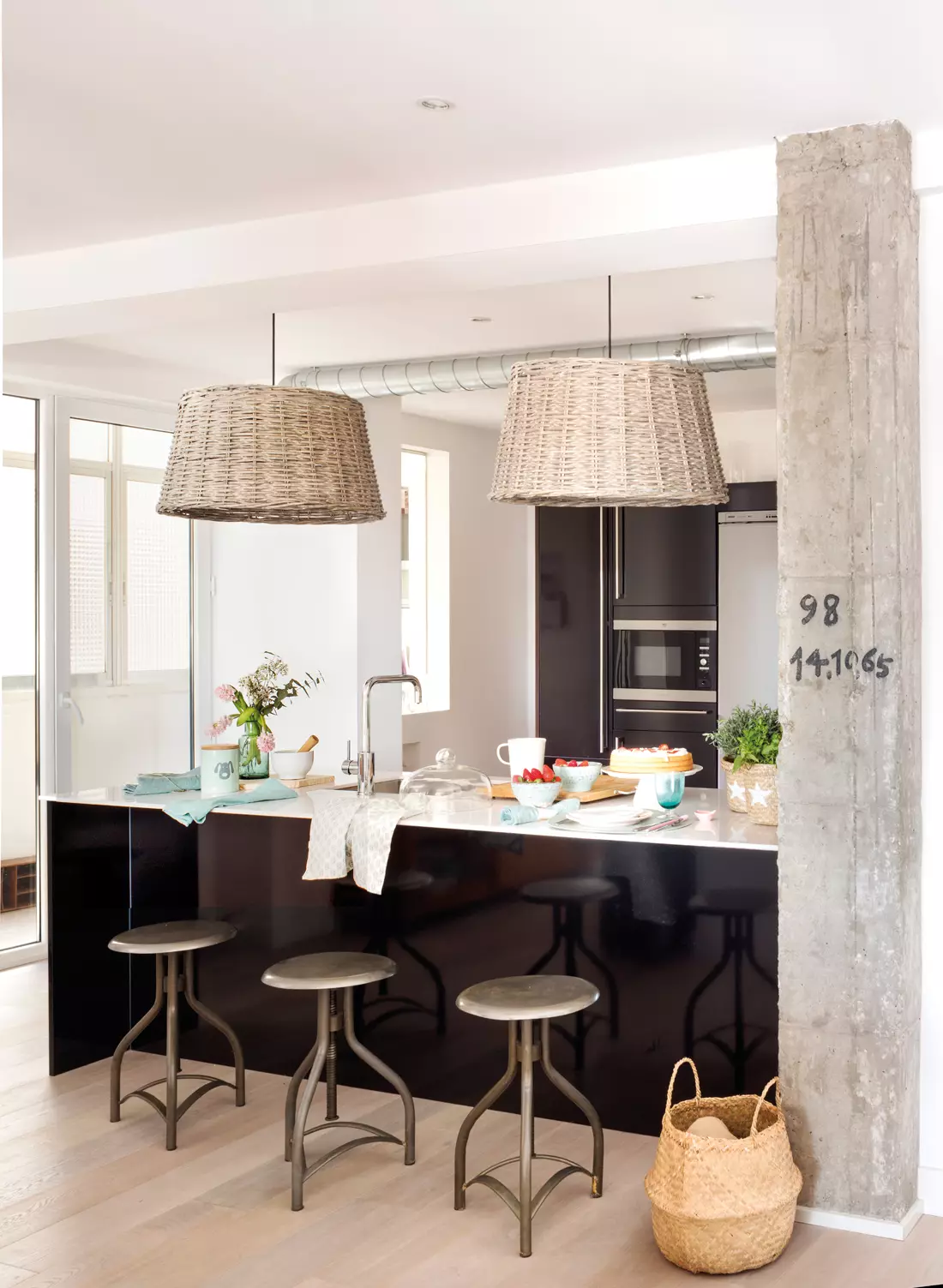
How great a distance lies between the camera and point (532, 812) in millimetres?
3748

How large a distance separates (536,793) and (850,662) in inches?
42.5

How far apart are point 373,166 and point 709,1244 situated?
267 cm

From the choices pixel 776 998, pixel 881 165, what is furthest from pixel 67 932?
pixel 881 165

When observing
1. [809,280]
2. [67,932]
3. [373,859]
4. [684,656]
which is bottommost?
[67,932]

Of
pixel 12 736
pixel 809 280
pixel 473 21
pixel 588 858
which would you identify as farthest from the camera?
pixel 12 736

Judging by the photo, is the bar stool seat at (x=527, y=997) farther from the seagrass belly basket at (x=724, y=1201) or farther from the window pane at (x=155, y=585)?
the window pane at (x=155, y=585)

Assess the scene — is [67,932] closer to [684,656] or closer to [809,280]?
[809,280]

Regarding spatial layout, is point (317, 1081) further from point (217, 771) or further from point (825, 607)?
point (825, 607)

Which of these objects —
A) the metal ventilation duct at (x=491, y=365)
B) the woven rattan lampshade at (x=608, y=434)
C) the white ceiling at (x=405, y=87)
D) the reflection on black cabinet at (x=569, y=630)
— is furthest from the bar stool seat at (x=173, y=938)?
the reflection on black cabinet at (x=569, y=630)

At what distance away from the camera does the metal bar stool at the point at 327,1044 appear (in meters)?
3.32

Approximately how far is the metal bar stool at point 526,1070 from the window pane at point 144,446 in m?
3.73

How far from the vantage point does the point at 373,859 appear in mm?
3732

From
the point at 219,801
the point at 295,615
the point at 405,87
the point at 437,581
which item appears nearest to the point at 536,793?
the point at 219,801

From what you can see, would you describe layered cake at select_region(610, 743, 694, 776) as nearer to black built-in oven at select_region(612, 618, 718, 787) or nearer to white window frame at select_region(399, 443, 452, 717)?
black built-in oven at select_region(612, 618, 718, 787)
